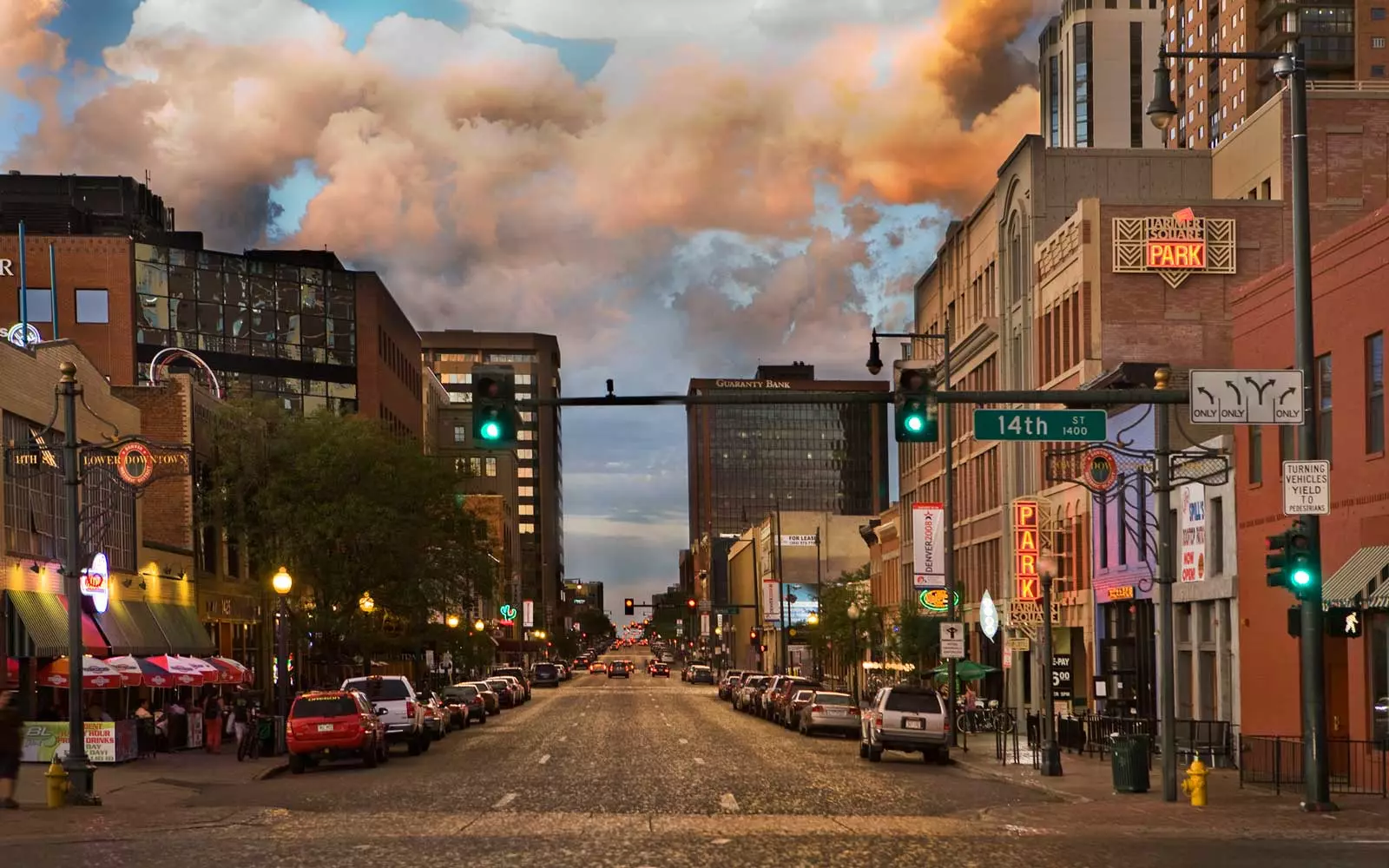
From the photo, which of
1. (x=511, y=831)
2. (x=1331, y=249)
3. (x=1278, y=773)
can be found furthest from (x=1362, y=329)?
(x=511, y=831)

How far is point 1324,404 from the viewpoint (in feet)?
103

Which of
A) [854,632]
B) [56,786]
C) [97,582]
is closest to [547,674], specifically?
[854,632]

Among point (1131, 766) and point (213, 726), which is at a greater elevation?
point (1131, 766)

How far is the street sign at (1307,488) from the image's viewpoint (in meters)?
24.3

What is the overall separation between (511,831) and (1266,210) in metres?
38.7

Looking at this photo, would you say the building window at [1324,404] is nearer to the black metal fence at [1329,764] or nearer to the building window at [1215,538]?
the black metal fence at [1329,764]

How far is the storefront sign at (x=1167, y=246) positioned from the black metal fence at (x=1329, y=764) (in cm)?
2257

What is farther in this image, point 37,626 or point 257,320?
point 257,320

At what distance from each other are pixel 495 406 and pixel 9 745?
9074mm

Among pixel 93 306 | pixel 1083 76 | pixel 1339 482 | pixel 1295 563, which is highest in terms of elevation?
pixel 1083 76

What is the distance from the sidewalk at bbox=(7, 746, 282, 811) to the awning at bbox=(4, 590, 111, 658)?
2.75 meters

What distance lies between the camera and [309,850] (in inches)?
798

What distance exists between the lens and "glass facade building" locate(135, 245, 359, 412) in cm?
9344

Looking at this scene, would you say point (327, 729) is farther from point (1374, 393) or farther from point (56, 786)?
point (1374, 393)
